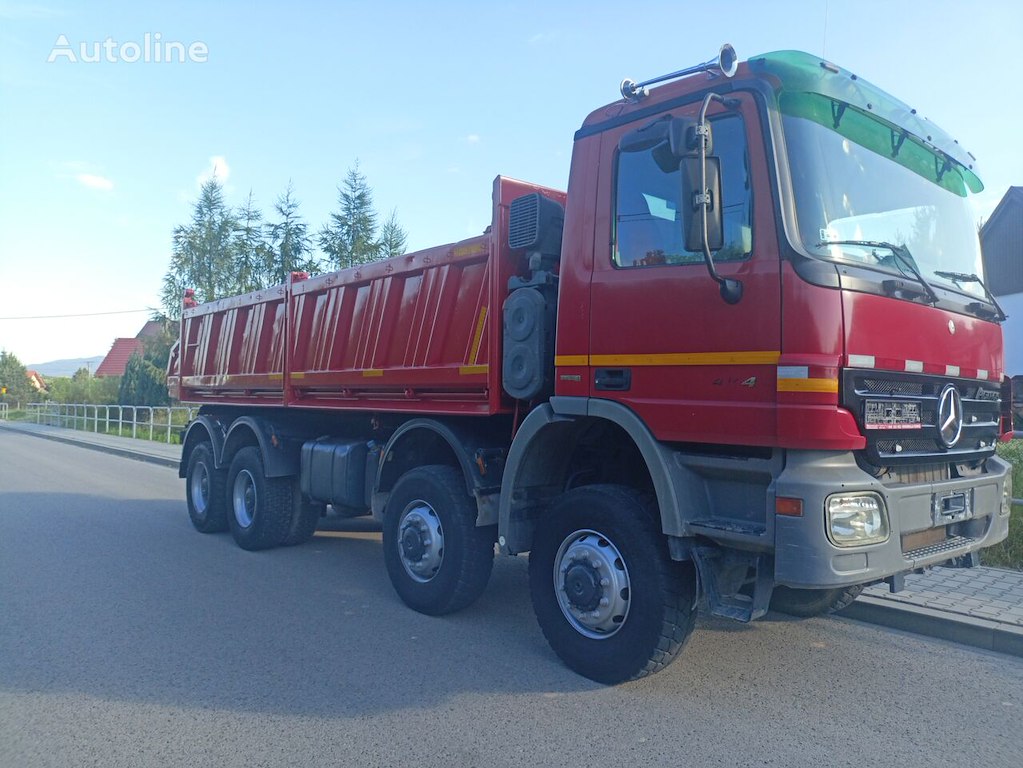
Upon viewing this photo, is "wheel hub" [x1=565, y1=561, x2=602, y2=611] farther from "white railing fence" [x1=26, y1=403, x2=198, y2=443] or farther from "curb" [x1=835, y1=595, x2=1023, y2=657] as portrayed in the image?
"white railing fence" [x1=26, y1=403, x2=198, y2=443]

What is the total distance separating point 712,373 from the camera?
12.9ft

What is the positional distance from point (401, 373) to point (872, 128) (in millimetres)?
3609

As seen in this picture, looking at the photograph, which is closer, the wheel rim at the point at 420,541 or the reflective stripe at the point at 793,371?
the reflective stripe at the point at 793,371

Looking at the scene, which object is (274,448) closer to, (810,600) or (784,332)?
A: (810,600)

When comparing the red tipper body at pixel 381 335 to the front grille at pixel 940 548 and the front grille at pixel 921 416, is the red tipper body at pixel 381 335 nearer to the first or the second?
the front grille at pixel 921 416

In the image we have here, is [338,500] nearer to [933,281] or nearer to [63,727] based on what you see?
[63,727]

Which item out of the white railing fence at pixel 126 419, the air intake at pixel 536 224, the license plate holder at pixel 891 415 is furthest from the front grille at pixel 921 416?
the white railing fence at pixel 126 419

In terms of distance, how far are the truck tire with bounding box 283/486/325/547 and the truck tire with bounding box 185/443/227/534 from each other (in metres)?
1.07

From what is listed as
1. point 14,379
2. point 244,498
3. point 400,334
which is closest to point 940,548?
point 400,334

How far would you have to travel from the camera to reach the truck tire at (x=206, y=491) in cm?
893

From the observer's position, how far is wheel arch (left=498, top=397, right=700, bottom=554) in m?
4.34

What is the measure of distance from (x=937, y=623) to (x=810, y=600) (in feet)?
2.69

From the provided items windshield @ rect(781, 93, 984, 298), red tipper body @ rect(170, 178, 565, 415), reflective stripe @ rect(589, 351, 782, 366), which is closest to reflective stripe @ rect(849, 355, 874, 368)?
reflective stripe @ rect(589, 351, 782, 366)

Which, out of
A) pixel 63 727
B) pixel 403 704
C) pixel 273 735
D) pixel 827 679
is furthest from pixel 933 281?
pixel 63 727
